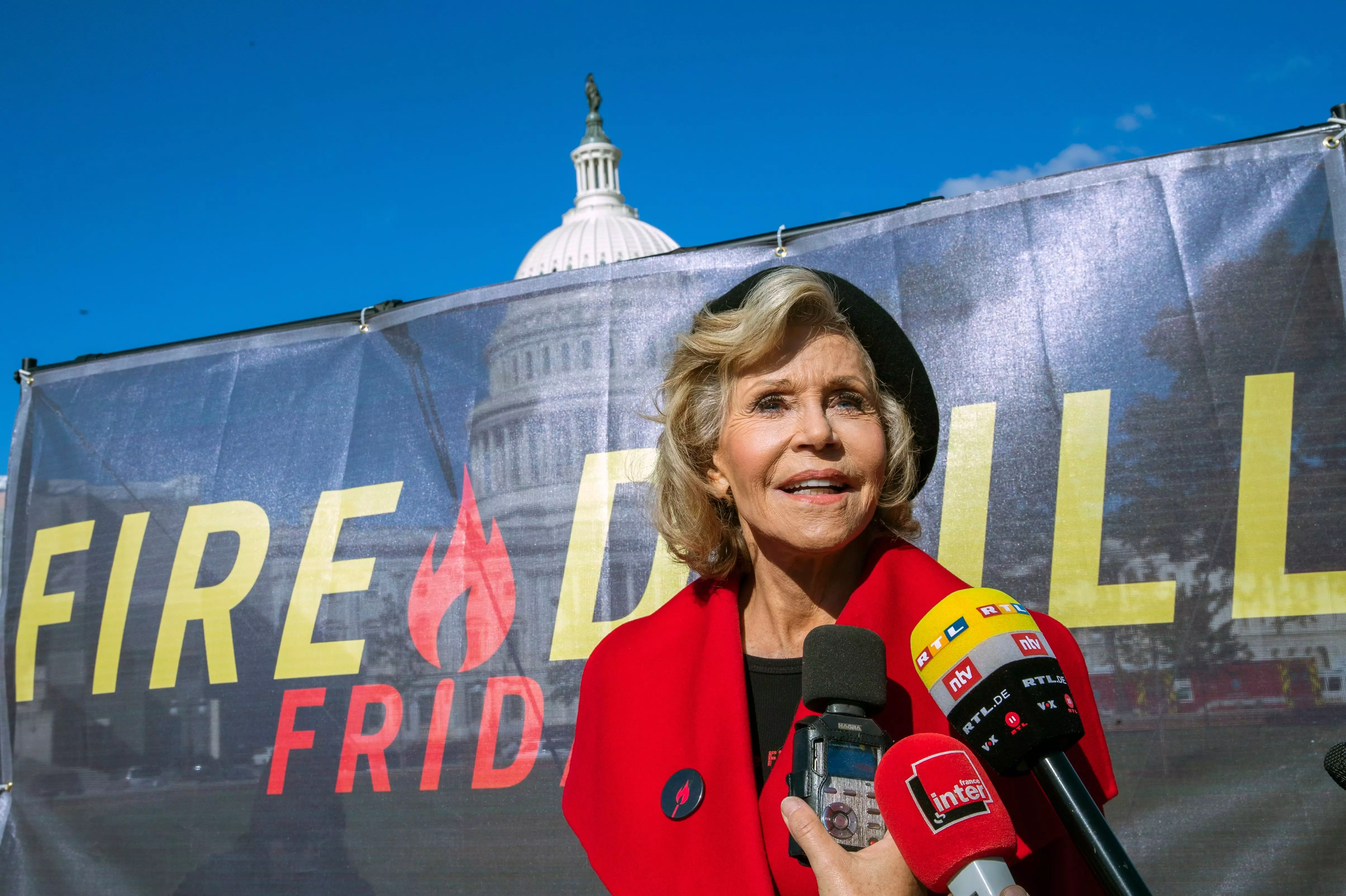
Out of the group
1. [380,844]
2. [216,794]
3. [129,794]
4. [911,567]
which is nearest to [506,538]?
[380,844]

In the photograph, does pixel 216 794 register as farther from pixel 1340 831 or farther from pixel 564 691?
pixel 1340 831

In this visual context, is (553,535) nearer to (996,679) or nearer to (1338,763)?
(996,679)

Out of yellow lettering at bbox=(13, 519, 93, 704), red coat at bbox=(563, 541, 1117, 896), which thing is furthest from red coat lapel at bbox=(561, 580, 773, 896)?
yellow lettering at bbox=(13, 519, 93, 704)

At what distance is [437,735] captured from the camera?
438cm

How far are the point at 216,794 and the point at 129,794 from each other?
52cm

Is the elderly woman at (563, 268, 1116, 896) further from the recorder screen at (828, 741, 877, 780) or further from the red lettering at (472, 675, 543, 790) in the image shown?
the red lettering at (472, 675, 543, 790)

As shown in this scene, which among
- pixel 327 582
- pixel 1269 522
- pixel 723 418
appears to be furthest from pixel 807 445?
pixel 327 582

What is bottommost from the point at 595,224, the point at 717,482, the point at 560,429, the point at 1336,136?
the point at 717,482

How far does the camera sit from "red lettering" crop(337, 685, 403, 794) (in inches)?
174

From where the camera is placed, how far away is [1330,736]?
3375 mm

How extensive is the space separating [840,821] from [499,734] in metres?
3.03

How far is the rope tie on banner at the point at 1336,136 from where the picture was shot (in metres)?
3.59

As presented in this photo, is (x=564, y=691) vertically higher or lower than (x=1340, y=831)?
higher

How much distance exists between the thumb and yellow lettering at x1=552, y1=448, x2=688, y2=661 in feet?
8.90
